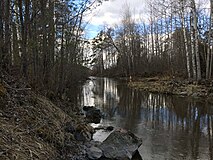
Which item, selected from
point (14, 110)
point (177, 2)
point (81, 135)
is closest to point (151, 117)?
point (81, 135)

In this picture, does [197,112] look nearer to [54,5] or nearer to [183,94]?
[183,94]

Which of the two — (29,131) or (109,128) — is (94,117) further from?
(29,131)

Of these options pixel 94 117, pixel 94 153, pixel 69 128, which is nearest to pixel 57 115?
pixel 69 128

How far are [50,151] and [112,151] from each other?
166 cm

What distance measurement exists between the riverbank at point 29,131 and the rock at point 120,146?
1.96ft

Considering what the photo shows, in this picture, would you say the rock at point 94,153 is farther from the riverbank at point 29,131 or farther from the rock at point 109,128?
the rock at point 109,128

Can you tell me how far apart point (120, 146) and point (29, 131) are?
Answer: 7.69 ft

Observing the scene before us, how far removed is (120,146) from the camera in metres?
6.46

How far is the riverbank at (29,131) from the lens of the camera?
14.9 feet

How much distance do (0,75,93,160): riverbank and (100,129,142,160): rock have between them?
60cm

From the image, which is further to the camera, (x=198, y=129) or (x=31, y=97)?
(x=198, y=129)

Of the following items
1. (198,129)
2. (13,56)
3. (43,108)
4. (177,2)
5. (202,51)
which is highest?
(177,2)

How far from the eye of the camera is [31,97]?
709cm

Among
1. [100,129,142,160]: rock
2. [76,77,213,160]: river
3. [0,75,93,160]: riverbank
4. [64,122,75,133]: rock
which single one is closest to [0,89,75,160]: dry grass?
[0,75,93,160]: riverbank
